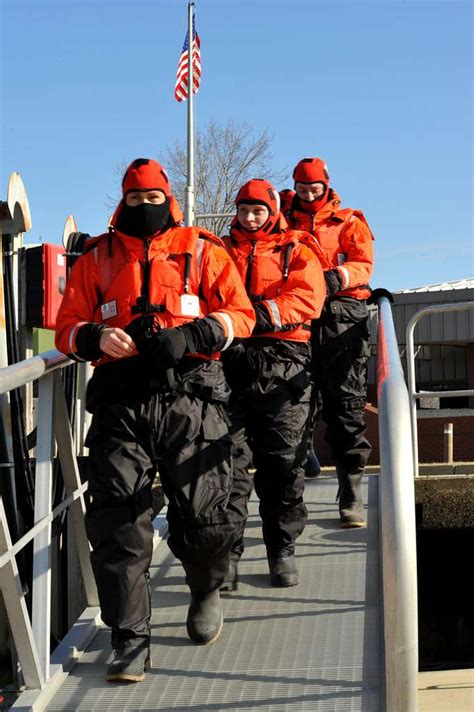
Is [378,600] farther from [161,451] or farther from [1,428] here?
[1,428]

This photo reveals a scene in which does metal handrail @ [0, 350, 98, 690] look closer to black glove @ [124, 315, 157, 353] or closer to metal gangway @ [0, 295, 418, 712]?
metal gangway @ [0, 295, 418, 712]

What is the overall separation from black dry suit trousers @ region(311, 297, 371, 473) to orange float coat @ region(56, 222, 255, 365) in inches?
61.3

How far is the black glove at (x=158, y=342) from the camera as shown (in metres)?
3.39

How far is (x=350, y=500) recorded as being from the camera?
5.43 meters

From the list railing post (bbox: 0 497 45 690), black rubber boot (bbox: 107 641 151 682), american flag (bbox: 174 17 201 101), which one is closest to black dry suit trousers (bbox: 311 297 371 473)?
black rubber boot (bbox: 107 641 151 682)

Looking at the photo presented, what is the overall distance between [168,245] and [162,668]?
5.07ft

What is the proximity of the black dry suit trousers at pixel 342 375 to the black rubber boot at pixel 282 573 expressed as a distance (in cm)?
97

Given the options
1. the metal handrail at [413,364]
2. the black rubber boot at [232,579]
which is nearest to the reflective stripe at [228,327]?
the black rubber boot at [232,579]

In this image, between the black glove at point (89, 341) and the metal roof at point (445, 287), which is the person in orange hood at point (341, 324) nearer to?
the black glove at point (89, 341)

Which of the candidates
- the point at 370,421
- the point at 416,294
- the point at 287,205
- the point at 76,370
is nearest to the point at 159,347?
the point at 287,205

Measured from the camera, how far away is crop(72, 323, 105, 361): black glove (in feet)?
11.3

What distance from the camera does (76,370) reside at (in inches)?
235

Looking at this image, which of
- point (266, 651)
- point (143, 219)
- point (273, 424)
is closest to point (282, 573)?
point (273, 424)

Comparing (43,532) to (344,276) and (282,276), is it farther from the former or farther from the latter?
(344,276)
